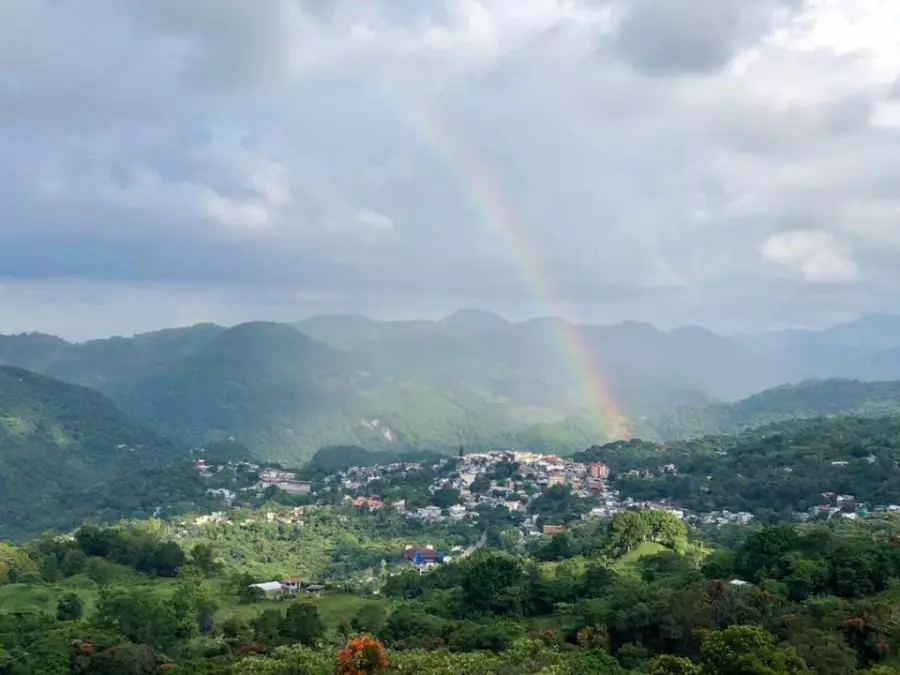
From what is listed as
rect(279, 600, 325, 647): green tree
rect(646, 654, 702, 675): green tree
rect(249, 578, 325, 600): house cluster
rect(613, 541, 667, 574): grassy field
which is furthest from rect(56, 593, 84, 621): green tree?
rect(646, 654, 702, 675): green tree

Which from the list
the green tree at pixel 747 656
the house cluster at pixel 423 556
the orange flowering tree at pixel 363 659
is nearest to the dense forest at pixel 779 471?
the house cluster at pixel 423 556

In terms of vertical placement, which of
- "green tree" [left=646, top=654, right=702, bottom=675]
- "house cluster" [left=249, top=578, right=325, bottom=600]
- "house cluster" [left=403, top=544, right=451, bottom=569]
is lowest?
"house cluster" [left=403, top=544, right=451, bottom=569]

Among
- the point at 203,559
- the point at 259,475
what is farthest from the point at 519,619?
the point at 259,475

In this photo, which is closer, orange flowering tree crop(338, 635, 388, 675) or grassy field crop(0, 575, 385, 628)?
orange flowering tree crop(338, 635, 388, 675)

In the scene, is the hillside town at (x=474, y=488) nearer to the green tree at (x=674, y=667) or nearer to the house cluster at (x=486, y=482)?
the house cluster at (x=486, y=482)

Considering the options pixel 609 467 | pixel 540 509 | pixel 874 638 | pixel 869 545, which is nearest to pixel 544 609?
pixel 869 545

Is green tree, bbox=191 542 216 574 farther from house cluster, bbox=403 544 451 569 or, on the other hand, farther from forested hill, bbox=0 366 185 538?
forested hill, bbox=0 366 185 538

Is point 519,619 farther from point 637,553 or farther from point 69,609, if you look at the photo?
point 69,609
